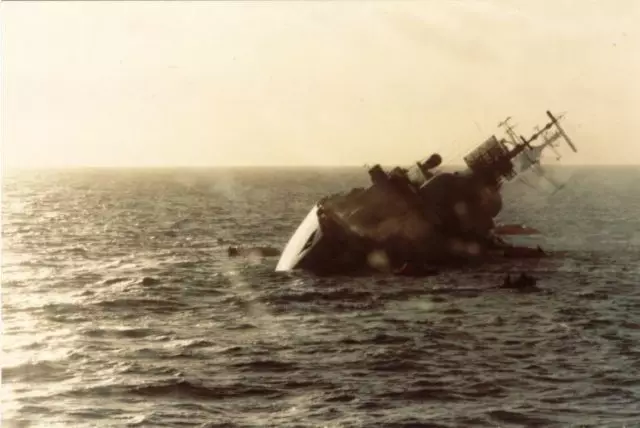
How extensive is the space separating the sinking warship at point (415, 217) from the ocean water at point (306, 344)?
1.54 metres

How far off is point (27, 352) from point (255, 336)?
855 cm

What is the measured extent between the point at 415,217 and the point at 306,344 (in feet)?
44.9

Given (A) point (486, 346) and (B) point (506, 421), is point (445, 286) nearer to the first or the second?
(A) point (486, 346)

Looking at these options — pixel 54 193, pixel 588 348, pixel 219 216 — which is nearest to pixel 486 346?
pixel 588 348

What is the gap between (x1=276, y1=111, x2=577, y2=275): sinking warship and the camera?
43125mm

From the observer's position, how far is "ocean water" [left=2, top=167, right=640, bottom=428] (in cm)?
2488

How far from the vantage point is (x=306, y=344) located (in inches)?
1249

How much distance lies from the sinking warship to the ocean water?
1.54 m

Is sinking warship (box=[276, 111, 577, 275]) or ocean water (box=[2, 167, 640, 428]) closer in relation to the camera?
ocean water (box=[2, 167, 640, 428])

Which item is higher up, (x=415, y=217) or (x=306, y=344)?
(x=415, y=217)

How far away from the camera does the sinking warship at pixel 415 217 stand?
4312 cm

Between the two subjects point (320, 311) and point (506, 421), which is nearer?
point (506, 421)

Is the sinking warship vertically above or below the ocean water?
above

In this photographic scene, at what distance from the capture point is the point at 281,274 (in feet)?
152
